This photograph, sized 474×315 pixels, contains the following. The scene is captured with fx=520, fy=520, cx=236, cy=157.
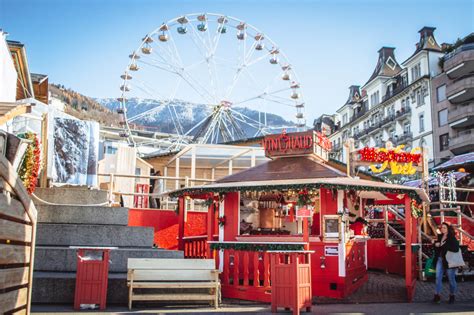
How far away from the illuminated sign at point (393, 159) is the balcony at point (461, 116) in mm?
30622

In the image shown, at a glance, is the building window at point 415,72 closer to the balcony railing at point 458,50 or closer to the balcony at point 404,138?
the balcony railing at point 458,50

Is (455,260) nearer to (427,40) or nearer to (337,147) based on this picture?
(427,40)

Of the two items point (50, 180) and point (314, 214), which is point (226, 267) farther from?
point (50, 180)

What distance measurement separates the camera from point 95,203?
13930 millimetres

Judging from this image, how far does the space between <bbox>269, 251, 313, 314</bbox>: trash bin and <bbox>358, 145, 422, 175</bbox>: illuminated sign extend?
7423 millimetres

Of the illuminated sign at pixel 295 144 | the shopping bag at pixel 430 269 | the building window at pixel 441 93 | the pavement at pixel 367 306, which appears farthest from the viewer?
the building window at pixel 441 93

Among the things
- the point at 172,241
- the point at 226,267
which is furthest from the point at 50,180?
the point at 226,267

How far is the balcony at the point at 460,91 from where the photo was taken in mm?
43656

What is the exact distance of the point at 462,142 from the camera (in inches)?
1737

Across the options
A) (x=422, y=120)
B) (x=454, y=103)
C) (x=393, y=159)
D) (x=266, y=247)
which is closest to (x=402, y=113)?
(x=422, y=120)

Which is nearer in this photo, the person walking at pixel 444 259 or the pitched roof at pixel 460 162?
the person walking at pixel 444 259

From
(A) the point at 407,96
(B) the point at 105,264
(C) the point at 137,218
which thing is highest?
(A) the point at 407,96

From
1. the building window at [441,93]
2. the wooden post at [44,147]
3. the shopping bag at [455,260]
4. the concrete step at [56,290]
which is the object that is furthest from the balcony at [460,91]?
the concrete step at [56,290]

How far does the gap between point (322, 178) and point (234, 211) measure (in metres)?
2.38
